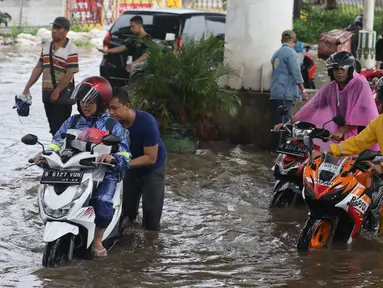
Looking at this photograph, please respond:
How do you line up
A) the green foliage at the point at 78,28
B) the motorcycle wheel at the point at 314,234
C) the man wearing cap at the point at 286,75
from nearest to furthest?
1. the motorcycle wheel at the point at 314,234
2. the man wearing cap at the point at 286,75
3. the green foliage at the point at 78,28

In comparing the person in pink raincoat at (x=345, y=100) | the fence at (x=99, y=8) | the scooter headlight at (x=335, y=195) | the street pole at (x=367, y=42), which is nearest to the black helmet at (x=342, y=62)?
the person in pink raincoat at (x=345, y=100)

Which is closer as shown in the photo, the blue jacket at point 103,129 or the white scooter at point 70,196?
the white scooter at point 70,196

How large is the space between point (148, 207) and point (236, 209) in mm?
1620

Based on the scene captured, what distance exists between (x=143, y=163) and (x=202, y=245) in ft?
3.02

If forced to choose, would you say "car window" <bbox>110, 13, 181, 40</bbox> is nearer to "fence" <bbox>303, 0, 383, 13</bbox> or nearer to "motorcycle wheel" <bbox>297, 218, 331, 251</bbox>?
"motorcycle wheel" <bbox>297, 218, 331, 251</bbox>

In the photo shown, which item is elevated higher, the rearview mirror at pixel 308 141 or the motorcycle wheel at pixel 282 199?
the rearview mirror at pixel 308 141

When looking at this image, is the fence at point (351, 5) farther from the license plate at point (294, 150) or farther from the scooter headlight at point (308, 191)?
the scooter headlight at point (308, 191)

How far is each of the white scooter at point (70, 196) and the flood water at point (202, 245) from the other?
0.16m

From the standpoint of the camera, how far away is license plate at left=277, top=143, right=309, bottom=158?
32.0 feet

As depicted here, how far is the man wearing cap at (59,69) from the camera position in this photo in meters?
11.5

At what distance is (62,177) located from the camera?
7.51 metres

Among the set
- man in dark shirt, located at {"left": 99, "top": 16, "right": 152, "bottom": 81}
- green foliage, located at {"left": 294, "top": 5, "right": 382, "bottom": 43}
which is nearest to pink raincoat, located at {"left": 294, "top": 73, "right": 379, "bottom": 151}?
man in dark shirt, located at {"left": 99, "top": 16, "right": 152, "bottom": 81}

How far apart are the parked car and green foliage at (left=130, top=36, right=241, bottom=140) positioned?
3.32 m

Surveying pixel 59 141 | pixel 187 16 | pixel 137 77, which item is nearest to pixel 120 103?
pixel 59 141
